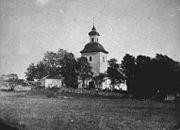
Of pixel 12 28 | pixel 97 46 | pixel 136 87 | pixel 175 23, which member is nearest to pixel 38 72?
pixel 97 46

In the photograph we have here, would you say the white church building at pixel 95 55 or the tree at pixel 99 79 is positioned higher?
the white church building at pixel 95 55

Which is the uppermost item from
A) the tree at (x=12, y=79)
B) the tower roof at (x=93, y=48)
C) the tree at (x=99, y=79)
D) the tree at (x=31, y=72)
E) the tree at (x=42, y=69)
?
the tower roof at (x=93, y=48)

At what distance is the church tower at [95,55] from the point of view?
40562 mm

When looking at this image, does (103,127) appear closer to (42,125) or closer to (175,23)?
(42,125)

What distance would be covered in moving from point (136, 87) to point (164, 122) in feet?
45.9

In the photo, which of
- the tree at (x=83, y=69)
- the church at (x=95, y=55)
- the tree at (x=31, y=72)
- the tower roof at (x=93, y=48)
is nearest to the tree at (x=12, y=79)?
the tree at (x=31, y=72)

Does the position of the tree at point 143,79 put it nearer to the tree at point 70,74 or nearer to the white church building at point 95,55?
the tree at point 70,74

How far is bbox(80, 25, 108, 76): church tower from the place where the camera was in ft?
133

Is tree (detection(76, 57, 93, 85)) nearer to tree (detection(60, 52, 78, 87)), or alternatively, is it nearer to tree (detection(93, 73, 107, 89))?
tree (detection(60, 52, 78, 87))

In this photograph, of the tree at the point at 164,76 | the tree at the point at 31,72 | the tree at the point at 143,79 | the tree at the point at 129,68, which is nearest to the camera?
the tree at the point at 164,76

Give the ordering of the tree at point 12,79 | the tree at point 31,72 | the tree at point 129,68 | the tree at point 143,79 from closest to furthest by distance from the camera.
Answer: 1. the tree at point 12,79
2. the tree at point 143,79
3. the tree at point 129,68
4. the tree at point 31,72

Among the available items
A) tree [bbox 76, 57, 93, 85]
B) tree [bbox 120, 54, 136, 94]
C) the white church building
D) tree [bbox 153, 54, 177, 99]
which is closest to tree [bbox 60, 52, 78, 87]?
tree [bbox 76, 57, 93, 85]

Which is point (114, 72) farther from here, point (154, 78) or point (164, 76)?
point (164, 76)

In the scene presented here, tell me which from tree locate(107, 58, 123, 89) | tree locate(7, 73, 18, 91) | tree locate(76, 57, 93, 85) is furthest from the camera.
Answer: tree locate(76, 57, 93, 85)
